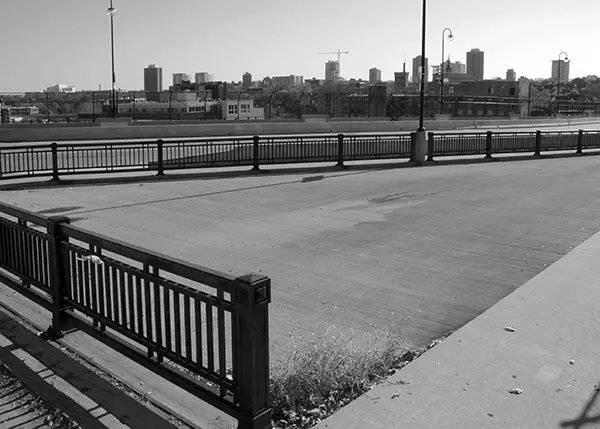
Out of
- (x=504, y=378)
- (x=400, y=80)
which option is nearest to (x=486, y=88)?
(x=400, y=80)

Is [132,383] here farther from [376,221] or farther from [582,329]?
[376,221]

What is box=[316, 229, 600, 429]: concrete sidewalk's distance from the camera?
14.6ft

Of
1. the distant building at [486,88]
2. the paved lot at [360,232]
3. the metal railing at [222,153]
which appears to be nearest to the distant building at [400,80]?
the distant building at [486,88]

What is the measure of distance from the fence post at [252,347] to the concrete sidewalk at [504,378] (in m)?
Result: 0.61

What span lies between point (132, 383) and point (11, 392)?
3.09ft

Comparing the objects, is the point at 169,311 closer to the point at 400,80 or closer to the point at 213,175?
the point at 213,175

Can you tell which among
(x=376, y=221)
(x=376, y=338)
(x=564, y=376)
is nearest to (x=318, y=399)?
(x=376, y=338)

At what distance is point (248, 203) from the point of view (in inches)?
575

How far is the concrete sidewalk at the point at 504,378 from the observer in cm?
445

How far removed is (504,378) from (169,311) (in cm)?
272

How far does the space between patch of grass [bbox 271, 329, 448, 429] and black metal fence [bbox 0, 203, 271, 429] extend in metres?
0.46

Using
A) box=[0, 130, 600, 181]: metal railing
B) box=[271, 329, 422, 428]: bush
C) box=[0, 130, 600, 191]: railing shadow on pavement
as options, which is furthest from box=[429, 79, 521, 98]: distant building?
box=[271, 329, 422, 428]: bush

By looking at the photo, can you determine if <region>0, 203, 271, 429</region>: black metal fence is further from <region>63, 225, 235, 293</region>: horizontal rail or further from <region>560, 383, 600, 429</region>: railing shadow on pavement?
<region>560, 383, 600, 429</region>: railing shadow on pavement

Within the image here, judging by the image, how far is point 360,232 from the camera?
1123 centimetres
